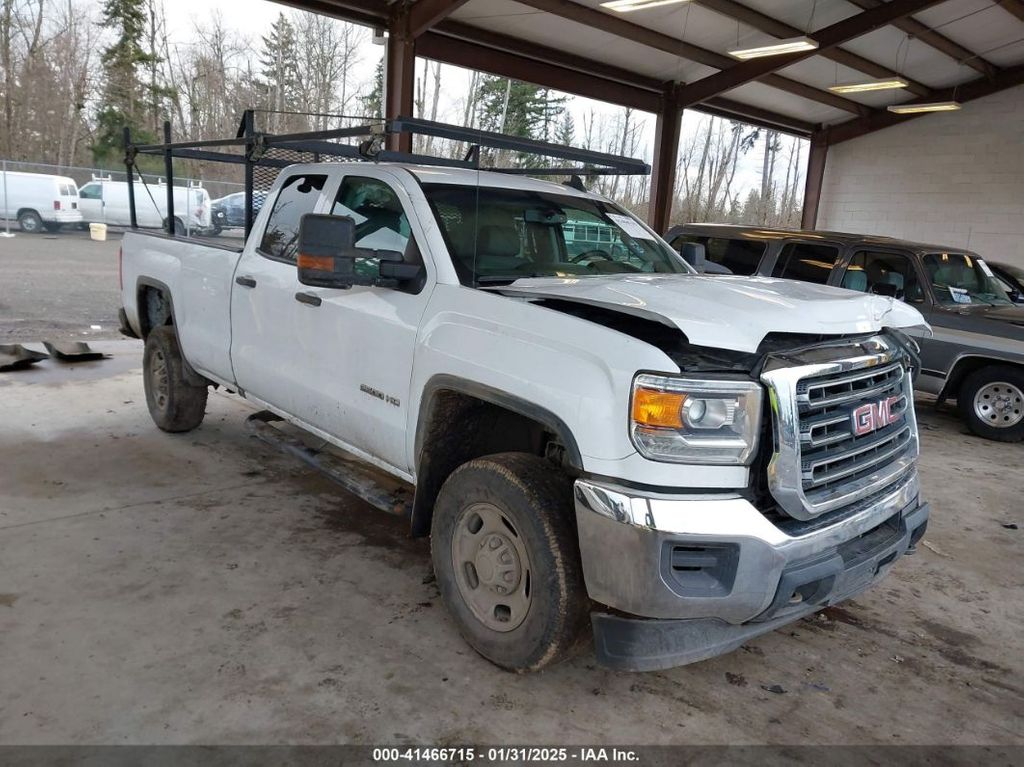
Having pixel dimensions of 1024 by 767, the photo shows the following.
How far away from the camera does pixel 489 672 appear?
116 inches

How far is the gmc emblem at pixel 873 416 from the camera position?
107 inches

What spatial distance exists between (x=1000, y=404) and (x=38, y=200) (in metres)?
23.1

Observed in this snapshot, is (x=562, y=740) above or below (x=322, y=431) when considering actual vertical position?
below

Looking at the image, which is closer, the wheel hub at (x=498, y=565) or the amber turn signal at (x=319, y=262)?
the wheel hub at (x=498, y=565)

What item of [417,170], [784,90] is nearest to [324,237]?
[417,170]

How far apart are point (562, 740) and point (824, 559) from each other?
1082 mm

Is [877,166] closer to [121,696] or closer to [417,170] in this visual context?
[417,170]

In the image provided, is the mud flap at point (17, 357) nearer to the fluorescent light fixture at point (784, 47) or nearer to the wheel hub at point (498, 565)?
the wheel hub at point (498, 565)

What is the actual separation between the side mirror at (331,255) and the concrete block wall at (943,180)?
1758cm

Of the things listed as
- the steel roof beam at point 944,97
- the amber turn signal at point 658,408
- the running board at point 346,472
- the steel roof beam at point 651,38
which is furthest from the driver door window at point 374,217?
the steel roof beam at point 944,97

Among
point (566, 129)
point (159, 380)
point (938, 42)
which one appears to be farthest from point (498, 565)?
point (566, 129)

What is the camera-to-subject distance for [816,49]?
12.3 metres

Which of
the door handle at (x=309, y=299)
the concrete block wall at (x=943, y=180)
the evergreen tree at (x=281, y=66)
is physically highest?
the evergreen tree at (x=281, y=66)

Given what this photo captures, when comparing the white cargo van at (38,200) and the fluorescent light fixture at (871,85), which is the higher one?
the fluorescent light fixture at (871,85)
